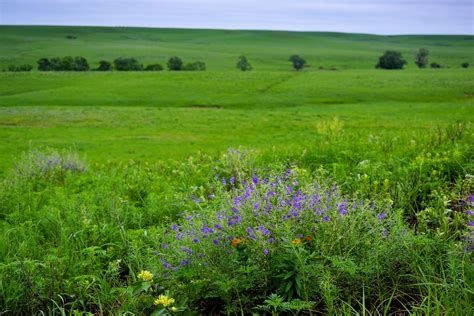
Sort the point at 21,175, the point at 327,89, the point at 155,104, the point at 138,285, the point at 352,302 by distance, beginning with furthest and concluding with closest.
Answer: the point at 327,89 → the point at 155,104 → the point at 21,175 → the point at 352,302 → the point at 138,285

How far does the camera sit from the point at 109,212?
6.63 metres

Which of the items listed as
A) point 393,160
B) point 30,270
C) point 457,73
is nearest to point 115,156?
point 393,160

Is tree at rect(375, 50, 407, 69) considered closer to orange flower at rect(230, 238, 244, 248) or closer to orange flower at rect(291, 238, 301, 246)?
orange flower at rect(230, 238, 244, 248)

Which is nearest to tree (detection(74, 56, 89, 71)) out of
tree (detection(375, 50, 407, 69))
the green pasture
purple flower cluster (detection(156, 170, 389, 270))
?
the green pasture

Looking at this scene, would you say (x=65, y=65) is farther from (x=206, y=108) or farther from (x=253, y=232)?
(x=253, y=232)

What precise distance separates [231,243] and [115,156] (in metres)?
24.4

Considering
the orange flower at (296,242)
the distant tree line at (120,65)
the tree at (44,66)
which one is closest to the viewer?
the orange flower at (296,242)

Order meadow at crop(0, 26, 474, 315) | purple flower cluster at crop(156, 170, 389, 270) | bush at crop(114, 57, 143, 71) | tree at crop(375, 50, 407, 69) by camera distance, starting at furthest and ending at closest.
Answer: tree at crop(375, 50, 407, 69), bush at crop(114, 57, 143, 71), purple flower cluster at crop(156, 170, 389, 270), meadow at crop(0, 26, 474, 315)

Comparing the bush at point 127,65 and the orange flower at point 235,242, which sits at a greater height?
the orange flower at point 235,242

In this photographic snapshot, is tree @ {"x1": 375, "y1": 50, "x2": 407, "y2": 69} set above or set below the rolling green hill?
above

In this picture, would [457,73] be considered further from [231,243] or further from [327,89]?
[231,243]

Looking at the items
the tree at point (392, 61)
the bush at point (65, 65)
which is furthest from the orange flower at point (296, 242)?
the tree at point (392, 61)

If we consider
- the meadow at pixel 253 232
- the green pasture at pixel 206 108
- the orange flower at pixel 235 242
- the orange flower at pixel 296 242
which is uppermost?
the orange flower at pixel 296 242

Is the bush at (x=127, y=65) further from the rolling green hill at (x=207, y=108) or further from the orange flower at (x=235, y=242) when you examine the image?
the orange flower at (x=235, y=242)
